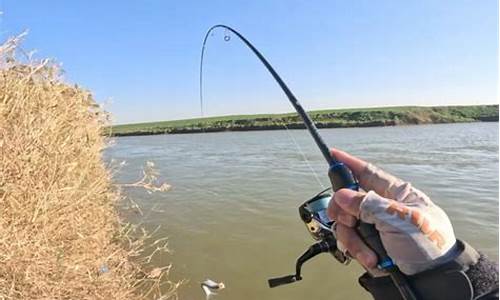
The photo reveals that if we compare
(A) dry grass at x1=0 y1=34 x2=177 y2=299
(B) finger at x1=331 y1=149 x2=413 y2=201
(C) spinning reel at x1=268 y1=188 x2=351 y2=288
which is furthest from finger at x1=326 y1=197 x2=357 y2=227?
(A) dry grass at x1=0 y1=34 x2=177 y2=299

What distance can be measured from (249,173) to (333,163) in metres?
11.1

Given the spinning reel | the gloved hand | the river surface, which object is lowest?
the river surface

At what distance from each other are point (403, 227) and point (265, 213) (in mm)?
6940

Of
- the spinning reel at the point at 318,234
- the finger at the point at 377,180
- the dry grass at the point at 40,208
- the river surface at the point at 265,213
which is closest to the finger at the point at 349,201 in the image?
the finger at the point at 377,180

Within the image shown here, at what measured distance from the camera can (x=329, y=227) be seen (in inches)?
78.0

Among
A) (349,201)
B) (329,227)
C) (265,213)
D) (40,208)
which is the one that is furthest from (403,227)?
(265,213)

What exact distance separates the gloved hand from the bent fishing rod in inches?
1.1

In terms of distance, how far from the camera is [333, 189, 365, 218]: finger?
1351mm

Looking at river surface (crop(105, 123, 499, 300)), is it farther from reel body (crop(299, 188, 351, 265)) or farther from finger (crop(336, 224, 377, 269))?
finger (crop(336, 224, 377, 269))

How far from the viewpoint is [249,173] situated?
42.1ft

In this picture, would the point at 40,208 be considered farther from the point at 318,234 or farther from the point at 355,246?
the point at 355,246

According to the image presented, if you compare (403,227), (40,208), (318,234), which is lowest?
(318,234)

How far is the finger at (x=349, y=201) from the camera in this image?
53.2 inches

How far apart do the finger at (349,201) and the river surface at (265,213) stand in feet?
12.3
